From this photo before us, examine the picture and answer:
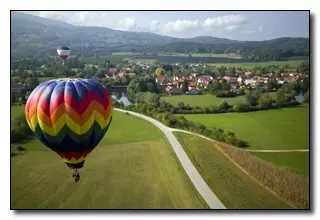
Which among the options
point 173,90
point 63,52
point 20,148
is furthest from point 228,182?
point 173,90

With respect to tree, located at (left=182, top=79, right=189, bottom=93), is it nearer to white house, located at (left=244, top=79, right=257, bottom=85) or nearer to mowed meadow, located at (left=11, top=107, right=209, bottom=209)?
white house, located at (left=244, top=79, right=257, bottom=85)

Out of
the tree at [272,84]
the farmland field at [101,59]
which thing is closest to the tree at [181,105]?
the farmland field at [101,59]

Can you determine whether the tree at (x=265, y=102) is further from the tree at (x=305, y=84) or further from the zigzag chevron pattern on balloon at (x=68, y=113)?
the zigzag chevron pattern on balloon at (x=68, y=113)

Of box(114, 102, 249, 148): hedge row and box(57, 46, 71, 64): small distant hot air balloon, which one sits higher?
box(57, 46, 71, 64): small distant hot air balloon

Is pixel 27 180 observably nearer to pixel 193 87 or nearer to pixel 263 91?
pixel 263 91

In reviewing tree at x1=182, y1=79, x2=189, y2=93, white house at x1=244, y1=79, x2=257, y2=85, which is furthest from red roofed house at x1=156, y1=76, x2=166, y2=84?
white house at x1=244, y1=79, x2=257, y2=85
